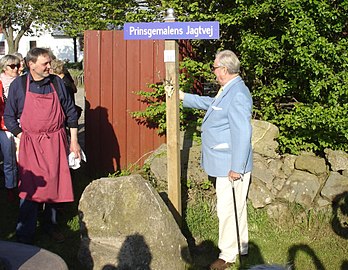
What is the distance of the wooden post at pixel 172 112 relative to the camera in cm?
475

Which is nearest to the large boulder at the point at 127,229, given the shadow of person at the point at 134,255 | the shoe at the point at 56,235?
the shadow of person at the point at 134,255

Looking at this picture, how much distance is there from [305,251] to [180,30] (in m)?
2.38

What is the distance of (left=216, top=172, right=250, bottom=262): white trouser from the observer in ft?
14.8

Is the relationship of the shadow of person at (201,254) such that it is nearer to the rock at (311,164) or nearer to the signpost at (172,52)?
the signpost at (172,52)

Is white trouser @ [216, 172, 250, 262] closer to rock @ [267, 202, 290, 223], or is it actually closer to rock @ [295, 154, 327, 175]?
rock @ [267, 202, 290, 223]

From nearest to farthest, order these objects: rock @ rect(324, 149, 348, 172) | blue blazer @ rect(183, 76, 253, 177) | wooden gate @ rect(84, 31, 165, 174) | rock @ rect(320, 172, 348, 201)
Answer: blue blazer @ rect(183, 76, 253, 177), rock @ rect(320, 172, 348, 201), rock @ rect(324, 149, 348, 172), wooden gate @ rect(84, 31, 165, 174)

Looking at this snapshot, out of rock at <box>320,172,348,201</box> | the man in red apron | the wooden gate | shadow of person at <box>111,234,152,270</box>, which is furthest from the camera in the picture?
the wooden gate

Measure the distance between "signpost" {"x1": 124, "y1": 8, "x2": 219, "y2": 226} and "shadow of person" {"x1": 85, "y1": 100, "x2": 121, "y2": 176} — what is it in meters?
2.10

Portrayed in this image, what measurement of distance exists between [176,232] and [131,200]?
47cm

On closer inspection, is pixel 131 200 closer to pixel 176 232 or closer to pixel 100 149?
pixel 176 232

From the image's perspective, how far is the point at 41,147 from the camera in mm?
4750

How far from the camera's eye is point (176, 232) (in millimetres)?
4578

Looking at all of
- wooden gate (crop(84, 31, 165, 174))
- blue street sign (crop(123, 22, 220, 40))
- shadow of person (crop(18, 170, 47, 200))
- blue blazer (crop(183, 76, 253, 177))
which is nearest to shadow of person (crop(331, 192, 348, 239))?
blue blazer (crop(183, 76, 253, 177))

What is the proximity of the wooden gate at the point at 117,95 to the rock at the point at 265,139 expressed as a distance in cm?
141
